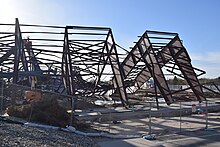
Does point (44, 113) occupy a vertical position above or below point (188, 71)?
below

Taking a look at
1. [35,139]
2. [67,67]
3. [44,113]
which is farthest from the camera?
[67,67]

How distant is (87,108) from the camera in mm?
23812

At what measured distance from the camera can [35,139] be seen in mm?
9211

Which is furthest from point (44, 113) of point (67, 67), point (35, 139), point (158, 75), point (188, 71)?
point (188, 71)

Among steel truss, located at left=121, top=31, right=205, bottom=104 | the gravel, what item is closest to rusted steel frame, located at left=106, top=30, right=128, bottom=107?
steel truss, located at left=121, top=31, right=205, bottom=104

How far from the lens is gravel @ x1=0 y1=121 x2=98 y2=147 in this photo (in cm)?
837

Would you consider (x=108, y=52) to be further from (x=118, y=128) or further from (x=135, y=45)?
(x=118, y=128)

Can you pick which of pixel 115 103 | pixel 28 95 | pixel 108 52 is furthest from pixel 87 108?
pixel 28 95

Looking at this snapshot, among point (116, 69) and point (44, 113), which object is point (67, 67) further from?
point (44, 113)

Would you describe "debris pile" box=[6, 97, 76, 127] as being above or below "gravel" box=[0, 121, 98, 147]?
above

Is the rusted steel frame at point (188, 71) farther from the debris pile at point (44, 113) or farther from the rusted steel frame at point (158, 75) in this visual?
the debris pile at point (44, 113)

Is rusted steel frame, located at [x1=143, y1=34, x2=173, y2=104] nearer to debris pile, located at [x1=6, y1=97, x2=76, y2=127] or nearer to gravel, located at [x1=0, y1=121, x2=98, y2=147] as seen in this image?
debris pile, located at [x1=6, y1=97, x2=76, y2=127]

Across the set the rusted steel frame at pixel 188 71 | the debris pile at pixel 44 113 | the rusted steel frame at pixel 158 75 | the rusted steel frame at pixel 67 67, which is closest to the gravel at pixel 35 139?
the debris pile at pixel 44 113

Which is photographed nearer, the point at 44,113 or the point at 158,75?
the point at 44,113
